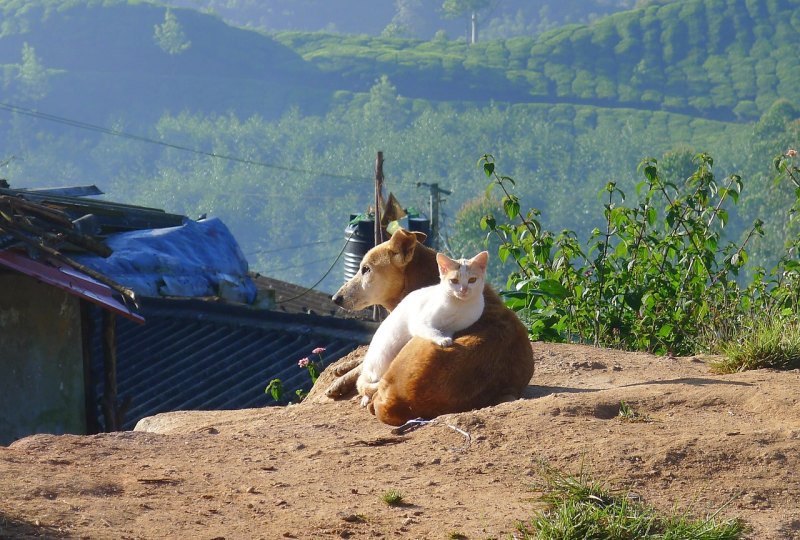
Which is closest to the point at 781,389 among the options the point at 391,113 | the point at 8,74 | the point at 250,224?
the point at 250,224

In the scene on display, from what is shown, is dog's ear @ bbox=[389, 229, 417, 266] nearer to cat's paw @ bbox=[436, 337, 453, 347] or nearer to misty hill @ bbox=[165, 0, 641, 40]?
cat's paw @ bbox=[436, 337, 453, 347]

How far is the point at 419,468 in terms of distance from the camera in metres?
4.73

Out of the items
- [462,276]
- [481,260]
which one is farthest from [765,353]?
[462,276]

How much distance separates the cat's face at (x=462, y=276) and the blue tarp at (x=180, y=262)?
604cm

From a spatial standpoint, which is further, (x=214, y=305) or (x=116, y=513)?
(x=214, y=305)

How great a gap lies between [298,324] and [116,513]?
8.58 meters

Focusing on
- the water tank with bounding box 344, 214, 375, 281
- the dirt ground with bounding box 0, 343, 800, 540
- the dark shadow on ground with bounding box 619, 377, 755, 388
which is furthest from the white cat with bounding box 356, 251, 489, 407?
the water tank with bounding box 344, 214, 375, 281

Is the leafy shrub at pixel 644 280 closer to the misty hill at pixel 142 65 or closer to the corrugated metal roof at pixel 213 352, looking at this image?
the corrugated metal roof at pixel 213 352

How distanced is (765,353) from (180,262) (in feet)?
24.7

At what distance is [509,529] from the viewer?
3873 mm

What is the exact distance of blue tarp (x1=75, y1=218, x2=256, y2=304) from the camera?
11.8 meters

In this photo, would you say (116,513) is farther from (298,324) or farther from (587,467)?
(298,324)

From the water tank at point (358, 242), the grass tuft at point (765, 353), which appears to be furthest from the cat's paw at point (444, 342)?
the water tank at point (358, 242)

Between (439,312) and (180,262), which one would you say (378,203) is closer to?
(180,262)
